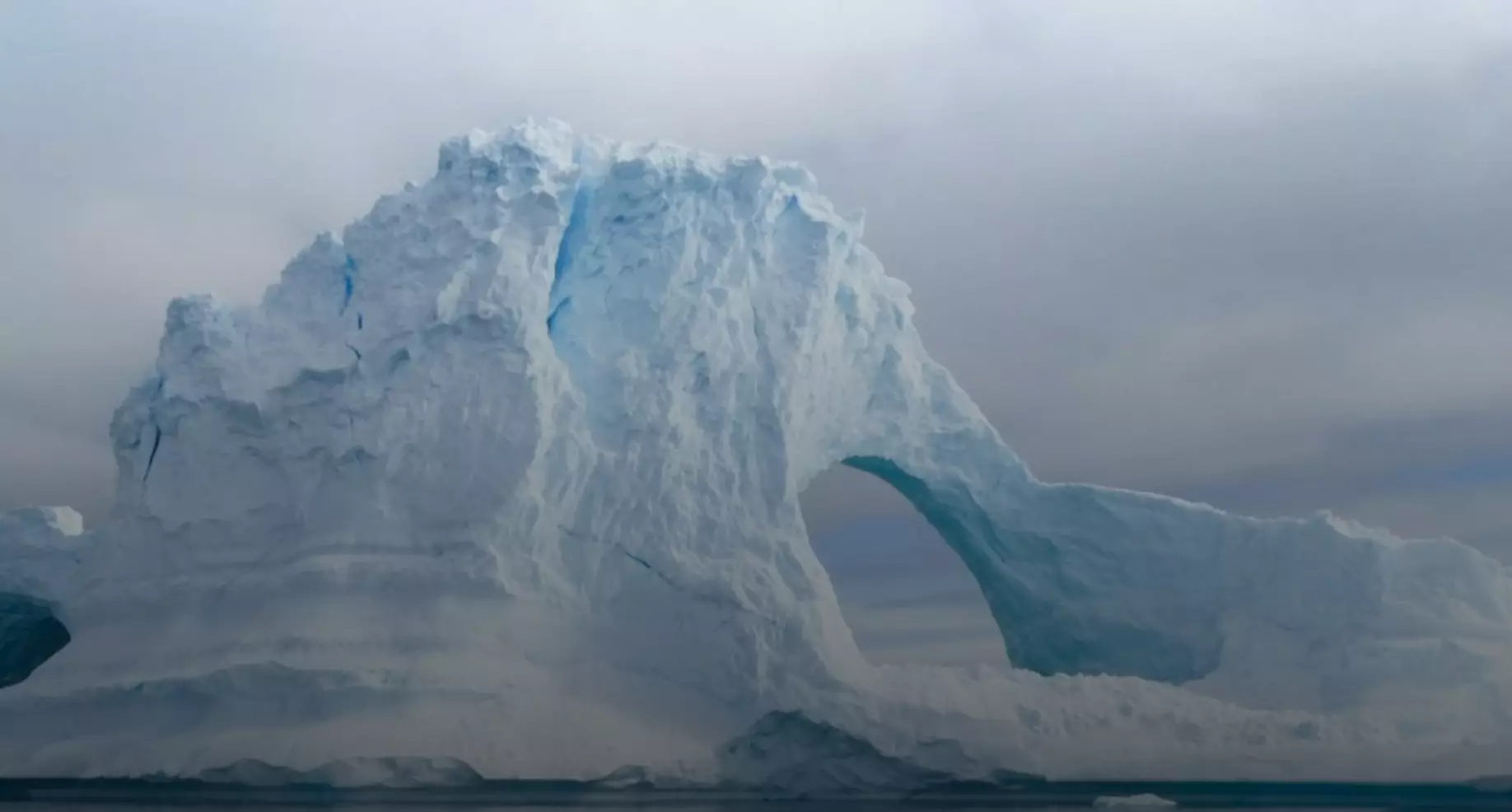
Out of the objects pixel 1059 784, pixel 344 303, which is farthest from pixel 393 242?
pixel 1059 784

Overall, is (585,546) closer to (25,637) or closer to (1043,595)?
(1043,595)

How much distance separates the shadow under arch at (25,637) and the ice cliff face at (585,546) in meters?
1.34

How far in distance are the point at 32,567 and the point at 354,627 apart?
13.7 ft

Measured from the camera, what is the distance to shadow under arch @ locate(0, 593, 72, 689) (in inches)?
594

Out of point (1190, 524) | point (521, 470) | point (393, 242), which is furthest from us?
point (1190, 524)

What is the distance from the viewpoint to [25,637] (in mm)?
15883

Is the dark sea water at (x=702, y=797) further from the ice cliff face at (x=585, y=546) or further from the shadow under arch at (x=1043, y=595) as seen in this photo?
the shadow under arch at (x=1043, y=595)

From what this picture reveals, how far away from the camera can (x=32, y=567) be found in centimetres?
1376

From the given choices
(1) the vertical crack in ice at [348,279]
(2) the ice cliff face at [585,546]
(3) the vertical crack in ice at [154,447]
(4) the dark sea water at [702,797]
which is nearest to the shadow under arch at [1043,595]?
(2) the ice cliff face at [585,546]

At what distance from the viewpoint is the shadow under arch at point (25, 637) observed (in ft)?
49.5

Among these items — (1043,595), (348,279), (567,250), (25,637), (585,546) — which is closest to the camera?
(585,546)

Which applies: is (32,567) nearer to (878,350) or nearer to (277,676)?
(277,676)

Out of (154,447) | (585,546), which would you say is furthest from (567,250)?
(154,447)

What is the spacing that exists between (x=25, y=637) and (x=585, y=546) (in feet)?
24.4
